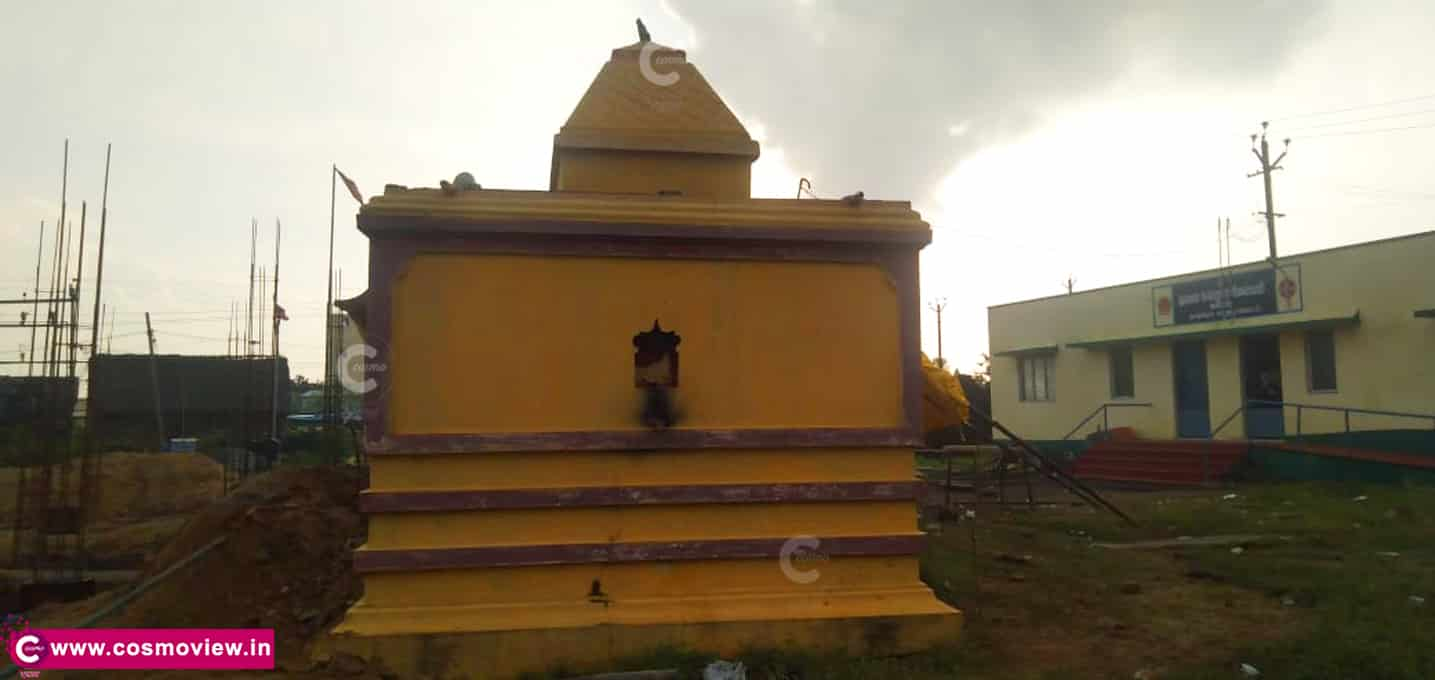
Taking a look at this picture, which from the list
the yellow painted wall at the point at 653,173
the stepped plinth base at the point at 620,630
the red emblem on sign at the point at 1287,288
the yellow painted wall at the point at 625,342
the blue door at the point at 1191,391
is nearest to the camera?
the stepped plinth base at the point at 620,630

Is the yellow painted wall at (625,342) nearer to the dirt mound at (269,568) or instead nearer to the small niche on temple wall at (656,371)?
the small niche on temple wall at (656,371)

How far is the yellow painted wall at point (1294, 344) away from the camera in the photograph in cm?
1823

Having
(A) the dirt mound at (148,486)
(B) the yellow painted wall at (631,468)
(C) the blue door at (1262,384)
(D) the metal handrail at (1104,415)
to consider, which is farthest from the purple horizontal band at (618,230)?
(D) the metal handrail at (1104,415)

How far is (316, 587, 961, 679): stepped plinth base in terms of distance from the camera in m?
5.58

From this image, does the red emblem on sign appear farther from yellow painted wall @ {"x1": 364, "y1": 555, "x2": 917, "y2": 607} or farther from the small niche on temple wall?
the small niche on temple wall

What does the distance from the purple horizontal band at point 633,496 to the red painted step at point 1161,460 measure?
1589cm

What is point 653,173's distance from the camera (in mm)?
7430

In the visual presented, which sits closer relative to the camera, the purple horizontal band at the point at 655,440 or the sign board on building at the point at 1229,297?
the purple horizontal band at the point at 655,440

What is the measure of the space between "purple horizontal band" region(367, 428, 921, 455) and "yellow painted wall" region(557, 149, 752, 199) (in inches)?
83.4

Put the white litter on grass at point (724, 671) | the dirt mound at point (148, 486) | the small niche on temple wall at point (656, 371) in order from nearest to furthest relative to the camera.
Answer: the white litter on grass at point (724, 671) → the small niche on temple wall at point (656, 371) → the dirt mound at point (148, 486)

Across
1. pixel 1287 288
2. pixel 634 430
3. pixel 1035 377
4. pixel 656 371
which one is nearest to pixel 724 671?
pixel 634 430

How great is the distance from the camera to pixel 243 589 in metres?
7.17

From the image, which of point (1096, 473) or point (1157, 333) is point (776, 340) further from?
point (1157, 333)

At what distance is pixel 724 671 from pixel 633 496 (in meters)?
1.25
